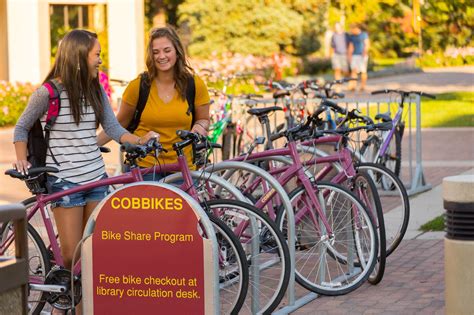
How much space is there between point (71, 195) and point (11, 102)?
686 inches

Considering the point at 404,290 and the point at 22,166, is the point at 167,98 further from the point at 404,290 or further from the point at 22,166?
the point at 404,290

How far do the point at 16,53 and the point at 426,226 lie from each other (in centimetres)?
1837

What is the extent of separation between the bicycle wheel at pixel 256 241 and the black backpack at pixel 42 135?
97 centimetres

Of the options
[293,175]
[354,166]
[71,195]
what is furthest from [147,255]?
[354,166]

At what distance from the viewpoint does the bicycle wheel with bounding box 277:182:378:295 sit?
7.87 meters

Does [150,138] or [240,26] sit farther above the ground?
[240,26]

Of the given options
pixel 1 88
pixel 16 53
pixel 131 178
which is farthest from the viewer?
pixel 16 53

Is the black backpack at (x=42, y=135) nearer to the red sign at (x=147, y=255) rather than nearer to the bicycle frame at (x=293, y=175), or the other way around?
the red sign at (x=147, y=255)

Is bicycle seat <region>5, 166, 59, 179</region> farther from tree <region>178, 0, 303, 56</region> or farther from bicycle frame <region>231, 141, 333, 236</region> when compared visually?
tree <region>178, 0, 303, 56</region>

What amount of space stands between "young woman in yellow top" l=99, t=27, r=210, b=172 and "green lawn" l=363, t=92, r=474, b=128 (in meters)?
12.6

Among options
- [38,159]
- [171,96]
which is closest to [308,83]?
[171,96]

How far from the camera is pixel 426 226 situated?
1066 cm

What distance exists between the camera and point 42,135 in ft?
22.6

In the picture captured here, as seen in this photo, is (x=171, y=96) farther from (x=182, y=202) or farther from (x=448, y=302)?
(x=448, y=302)
